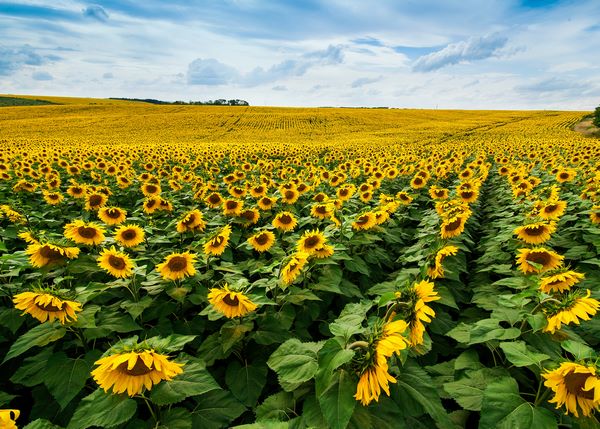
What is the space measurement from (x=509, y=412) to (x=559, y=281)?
56.3 inches

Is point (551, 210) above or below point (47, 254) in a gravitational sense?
above

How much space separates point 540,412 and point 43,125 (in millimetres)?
61606

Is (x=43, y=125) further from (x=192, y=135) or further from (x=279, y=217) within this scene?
(x=279, y=217)

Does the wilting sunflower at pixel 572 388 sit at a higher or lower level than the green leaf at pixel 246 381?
higher

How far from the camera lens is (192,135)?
44781 mm

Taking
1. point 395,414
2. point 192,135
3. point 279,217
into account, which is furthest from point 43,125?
point 395,414

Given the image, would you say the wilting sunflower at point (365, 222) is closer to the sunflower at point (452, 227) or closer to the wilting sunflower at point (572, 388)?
the sunflower at point (452, 227)

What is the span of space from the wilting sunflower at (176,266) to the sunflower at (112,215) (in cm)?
286

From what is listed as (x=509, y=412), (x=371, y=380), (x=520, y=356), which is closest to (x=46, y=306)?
(x=371, y=380)

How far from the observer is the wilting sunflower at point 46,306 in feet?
7.95

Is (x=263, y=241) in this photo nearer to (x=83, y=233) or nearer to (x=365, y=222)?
(x=365, y=222)

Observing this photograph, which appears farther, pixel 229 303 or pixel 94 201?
pixel 94 201

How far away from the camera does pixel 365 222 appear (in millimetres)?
5105

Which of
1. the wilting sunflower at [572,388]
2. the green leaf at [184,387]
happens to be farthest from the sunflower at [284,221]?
the wilting sunflower at [572,388]
